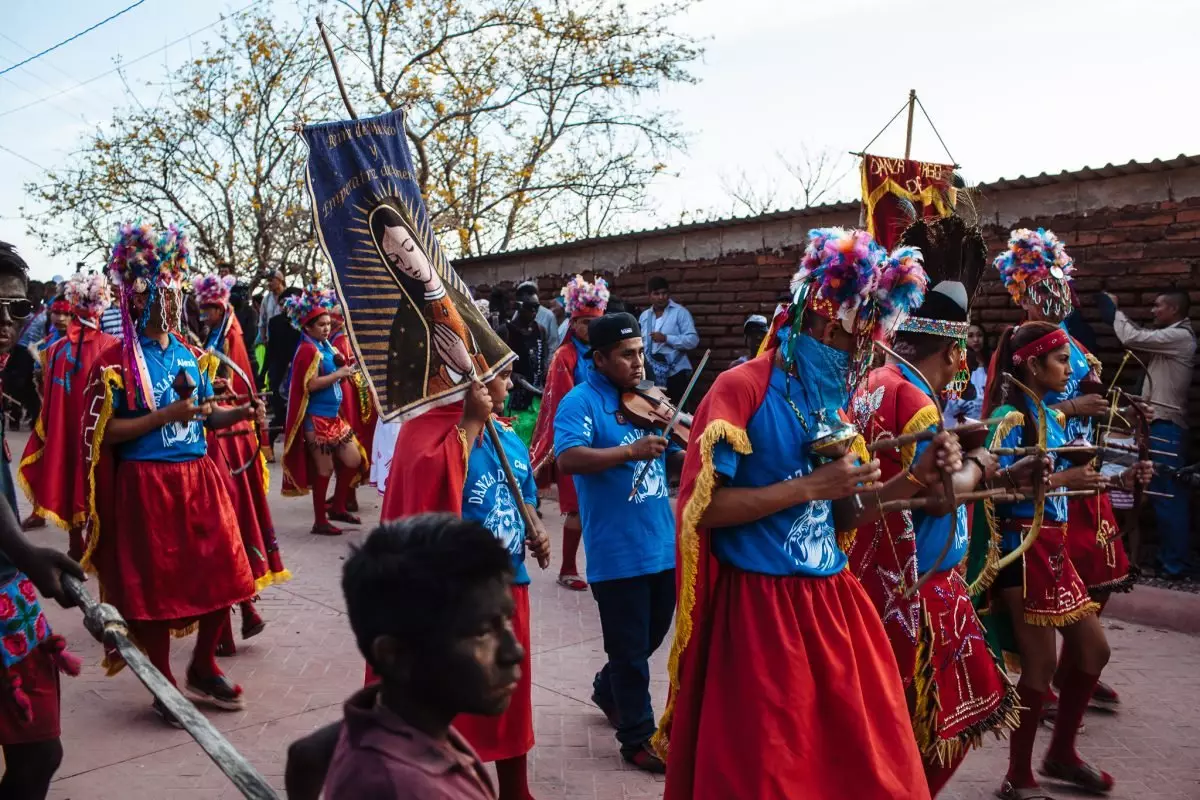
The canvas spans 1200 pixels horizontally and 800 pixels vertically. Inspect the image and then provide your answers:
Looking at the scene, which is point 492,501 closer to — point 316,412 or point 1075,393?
point 1075,393

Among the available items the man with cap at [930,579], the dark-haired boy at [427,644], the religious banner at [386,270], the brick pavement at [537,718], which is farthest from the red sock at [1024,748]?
the dark-haired boy at [427,644]

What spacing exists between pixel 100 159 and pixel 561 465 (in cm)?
2080

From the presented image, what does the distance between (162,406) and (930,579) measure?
12.4ft

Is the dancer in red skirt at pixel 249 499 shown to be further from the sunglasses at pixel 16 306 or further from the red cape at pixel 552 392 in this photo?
the sunglasses at pixel 16 306

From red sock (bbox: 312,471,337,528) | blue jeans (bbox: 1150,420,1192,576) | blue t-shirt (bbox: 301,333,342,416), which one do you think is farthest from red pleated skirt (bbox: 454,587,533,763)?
blue t-shirt (bbox: 301,333,342,416)

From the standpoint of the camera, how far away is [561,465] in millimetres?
5371

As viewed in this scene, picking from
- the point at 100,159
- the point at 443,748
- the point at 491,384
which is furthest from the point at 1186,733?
the point at 100,159

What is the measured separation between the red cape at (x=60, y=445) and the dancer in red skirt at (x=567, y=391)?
2947 millimetres

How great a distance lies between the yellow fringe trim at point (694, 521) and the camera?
11.1 feet

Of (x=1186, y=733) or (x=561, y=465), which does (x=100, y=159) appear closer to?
(x=561, y=465)

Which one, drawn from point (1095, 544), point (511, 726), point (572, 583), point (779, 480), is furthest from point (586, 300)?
point (779, 480)

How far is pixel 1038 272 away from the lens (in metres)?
6.36

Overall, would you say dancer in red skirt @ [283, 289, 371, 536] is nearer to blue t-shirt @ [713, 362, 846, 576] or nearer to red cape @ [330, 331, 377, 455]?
red cape @ [330, 331, 377, 455]

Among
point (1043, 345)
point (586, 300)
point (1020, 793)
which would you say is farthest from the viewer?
point (586, 300)
